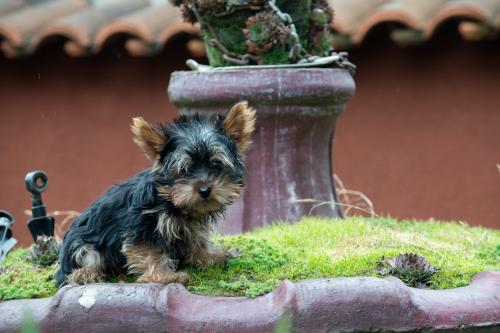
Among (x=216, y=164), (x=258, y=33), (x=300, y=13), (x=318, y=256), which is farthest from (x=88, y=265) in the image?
(x=300, y=13)

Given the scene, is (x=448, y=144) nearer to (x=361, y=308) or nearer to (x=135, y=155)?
(x=135, y=155)

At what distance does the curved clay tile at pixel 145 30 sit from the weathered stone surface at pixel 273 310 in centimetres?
396

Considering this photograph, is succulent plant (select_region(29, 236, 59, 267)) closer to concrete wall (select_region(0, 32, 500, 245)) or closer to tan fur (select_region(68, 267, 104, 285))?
tan fur (select_region(68, 267, 104, 285))

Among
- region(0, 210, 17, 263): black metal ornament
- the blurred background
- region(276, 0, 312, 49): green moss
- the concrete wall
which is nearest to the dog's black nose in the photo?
region(0, 210, 17, 263): black metal ornament

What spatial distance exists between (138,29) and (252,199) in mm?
2575

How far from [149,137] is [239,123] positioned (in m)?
0.38

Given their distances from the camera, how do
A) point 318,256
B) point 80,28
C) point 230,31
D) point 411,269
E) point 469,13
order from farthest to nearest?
point 80,28 < point 469,13 < point 230,31 < point 318,256 < point 411,269

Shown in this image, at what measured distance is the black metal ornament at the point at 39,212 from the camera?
176 inches

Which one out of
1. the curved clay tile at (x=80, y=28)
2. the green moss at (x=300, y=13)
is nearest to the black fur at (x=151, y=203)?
the green moss at (x=300, y=13)

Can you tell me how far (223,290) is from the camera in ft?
11.7

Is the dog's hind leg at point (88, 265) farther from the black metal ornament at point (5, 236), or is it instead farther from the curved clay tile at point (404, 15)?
the curved clay tile at point (404, 15)

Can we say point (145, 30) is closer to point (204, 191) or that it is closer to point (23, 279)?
point (23, 279)

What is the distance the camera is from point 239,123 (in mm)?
3664

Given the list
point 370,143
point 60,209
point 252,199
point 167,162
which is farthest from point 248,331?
point 60,209
